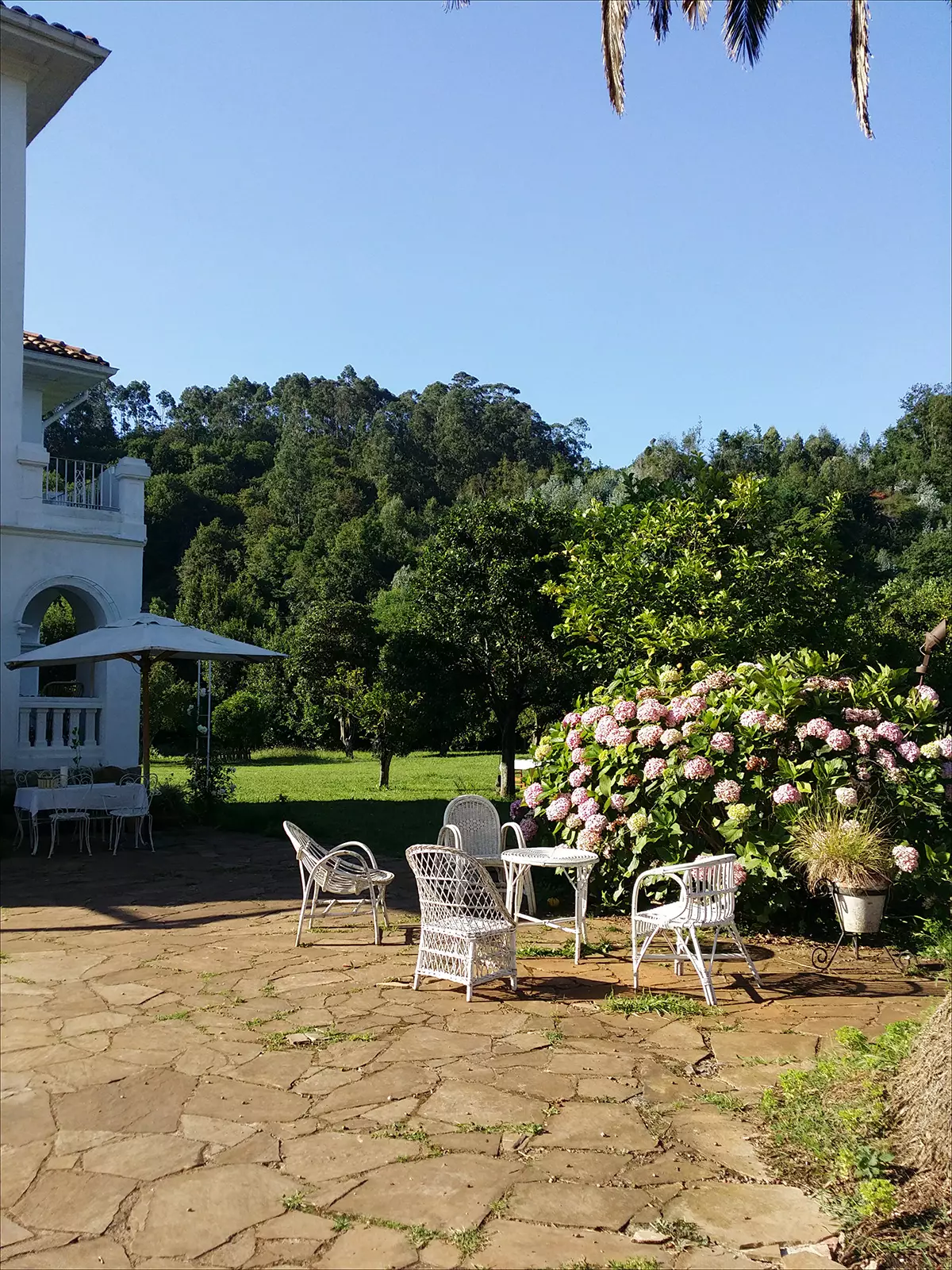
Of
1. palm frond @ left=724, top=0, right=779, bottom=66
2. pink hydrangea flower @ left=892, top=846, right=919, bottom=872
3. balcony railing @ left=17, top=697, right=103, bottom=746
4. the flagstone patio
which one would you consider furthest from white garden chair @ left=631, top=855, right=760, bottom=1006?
balcony railing @ left=17, top=697, right=103, bottom=746

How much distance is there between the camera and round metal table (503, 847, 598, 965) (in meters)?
6.84

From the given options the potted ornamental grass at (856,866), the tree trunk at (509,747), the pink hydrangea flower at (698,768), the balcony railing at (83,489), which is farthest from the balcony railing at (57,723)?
the potted ornamental grass at (856,866)

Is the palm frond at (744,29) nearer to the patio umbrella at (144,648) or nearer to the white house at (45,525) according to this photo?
the patio umbrella at (144,648)

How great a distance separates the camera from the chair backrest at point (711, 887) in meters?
5.95

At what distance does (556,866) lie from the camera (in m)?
7.13

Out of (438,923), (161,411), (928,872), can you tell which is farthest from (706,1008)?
(161,411)

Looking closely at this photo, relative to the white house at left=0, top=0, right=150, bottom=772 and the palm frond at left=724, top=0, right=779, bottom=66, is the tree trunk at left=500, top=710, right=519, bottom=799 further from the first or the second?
the palm frond at left=724, top=0, right=779, bottom=66

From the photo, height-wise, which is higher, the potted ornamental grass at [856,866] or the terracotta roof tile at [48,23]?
the terracotta roof tile at [48,23]

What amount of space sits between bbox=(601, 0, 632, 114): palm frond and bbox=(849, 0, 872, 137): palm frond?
1.82m

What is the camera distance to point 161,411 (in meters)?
84.1

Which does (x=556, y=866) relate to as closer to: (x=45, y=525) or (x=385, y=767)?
(x=45, y=525)

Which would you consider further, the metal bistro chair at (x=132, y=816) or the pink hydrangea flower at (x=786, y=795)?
the metal bistro chair at (x=132, y=816)

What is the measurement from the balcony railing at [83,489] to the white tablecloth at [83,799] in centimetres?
478

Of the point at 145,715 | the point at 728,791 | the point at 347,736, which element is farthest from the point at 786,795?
the point at 347,736
